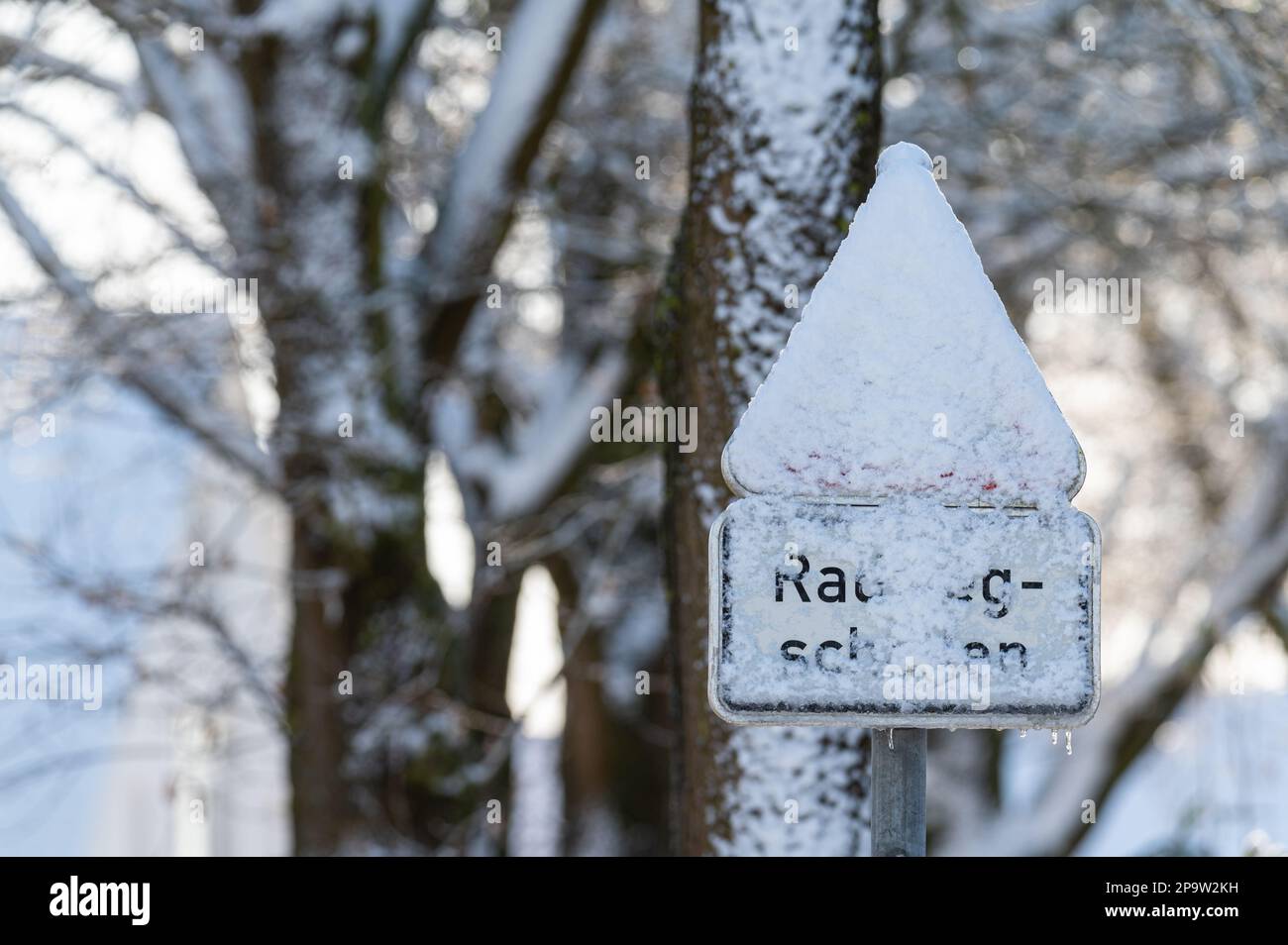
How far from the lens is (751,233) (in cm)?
368

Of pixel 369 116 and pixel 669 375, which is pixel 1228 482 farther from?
pixel 669 375

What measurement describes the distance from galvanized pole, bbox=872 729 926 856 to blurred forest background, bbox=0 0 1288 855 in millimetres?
1149

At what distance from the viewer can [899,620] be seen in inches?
92.4

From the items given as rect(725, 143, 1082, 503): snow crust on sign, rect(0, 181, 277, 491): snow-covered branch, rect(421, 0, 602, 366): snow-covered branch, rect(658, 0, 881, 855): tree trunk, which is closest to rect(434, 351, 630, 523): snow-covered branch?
rect(421, 0, 602, 366): snow-covered branch

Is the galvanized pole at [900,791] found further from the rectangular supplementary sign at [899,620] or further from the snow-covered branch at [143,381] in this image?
the snow-covered branch at [143,381]

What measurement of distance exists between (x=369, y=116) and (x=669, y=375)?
287cm

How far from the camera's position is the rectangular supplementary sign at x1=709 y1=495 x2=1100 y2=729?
234cm

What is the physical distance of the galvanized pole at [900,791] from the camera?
2.44 m

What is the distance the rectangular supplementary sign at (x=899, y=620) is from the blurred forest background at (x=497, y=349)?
4.22 ft

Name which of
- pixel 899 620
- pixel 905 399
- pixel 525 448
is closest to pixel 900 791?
pixel 899 620

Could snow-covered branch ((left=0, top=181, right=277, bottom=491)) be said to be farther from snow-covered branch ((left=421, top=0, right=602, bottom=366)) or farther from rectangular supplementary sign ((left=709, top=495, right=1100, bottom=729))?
rectangular supplementary sign ((left=709, top=495, right=1100, bottom=729))

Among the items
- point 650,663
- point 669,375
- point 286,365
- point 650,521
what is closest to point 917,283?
point 669,375

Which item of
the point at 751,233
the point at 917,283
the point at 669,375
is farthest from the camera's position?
the point at 669,375

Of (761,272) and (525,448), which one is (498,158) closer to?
(525,448)
